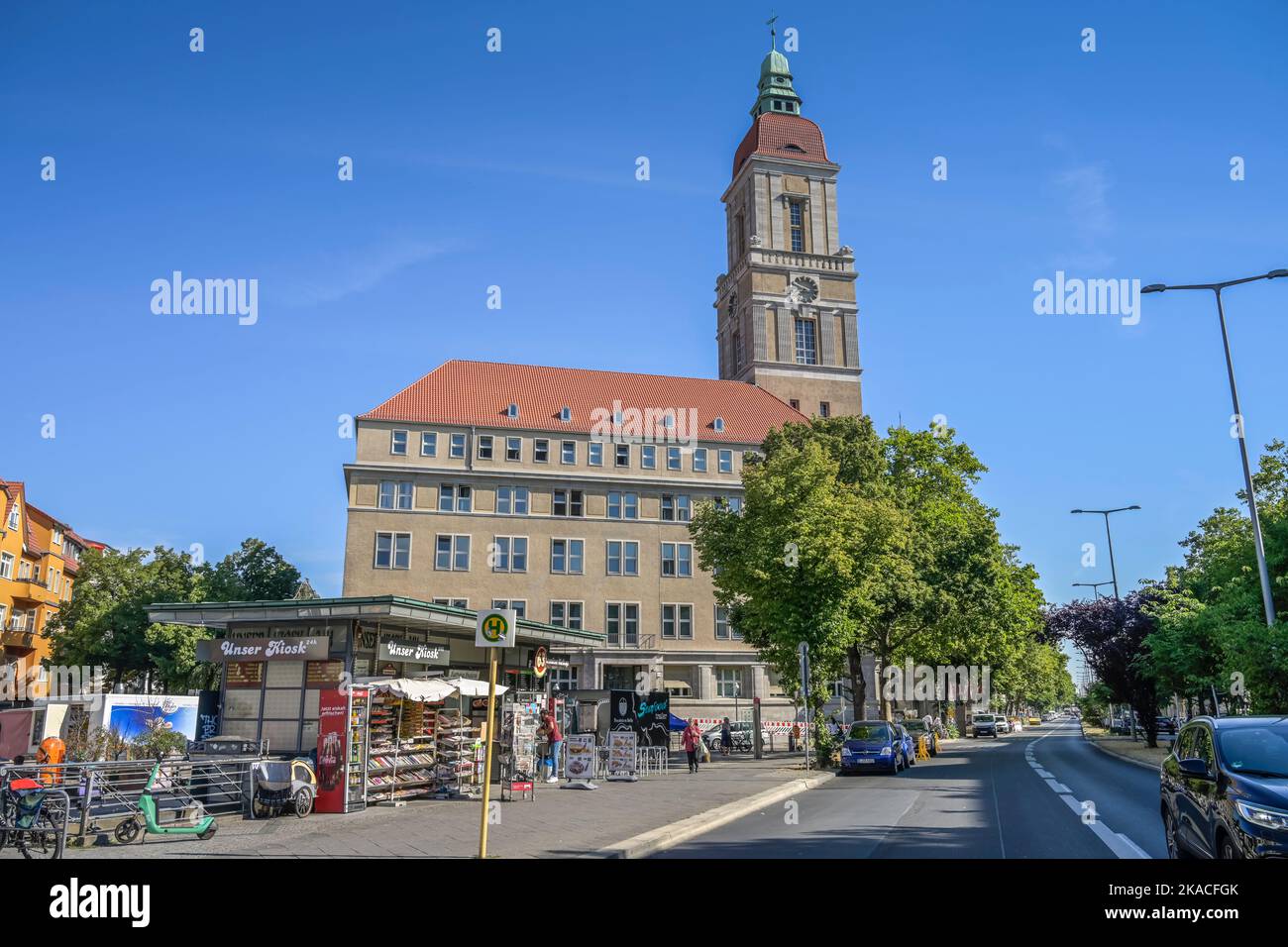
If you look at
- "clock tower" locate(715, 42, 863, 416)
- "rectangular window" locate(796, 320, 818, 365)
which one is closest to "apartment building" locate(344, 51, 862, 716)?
"clock tower" locate(715, 42, 863, 416)

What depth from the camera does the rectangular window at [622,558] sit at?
5916 centimetres

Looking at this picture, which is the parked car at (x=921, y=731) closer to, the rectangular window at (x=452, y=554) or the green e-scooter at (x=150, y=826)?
the rectangular window at (x=452, y=554)

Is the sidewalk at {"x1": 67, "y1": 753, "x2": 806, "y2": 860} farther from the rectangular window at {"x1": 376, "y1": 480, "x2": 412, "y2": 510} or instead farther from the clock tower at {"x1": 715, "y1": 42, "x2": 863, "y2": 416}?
the clock tower at {"x1": 715, "y1": 42, "x2": 863, "y2": 416}

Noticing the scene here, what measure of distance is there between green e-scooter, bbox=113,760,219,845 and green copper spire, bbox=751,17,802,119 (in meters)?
79.0

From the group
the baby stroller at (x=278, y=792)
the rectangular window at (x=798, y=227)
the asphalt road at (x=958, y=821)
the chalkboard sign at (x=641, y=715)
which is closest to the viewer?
the asphalt road at (x=958, y=821)

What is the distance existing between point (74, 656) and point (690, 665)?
121ft

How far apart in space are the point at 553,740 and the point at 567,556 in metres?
30.9

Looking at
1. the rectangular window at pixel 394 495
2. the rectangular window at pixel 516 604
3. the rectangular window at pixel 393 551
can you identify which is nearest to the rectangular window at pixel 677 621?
the rectangular window at pixel 516 604

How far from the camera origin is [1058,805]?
18.1m

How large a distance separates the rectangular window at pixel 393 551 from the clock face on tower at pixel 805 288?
35.9 m

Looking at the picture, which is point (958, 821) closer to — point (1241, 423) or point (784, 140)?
point (1241, 423)

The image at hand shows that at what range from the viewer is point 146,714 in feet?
106

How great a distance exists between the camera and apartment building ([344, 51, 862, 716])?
185 ft
